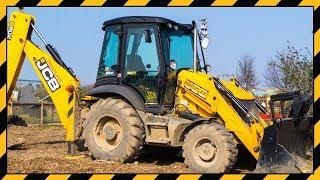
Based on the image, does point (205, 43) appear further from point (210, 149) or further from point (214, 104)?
point (210, 149)

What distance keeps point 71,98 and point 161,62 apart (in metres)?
2.14

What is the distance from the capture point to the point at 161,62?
881cm

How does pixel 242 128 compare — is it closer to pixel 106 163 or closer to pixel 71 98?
pixel 106 163

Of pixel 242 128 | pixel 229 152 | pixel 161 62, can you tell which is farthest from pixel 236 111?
pixel 161 62

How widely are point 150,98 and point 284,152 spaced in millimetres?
2807

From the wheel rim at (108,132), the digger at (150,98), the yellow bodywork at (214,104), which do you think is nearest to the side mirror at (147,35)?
the digger at (150,98)

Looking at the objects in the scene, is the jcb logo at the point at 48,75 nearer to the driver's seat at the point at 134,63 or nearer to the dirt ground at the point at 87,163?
the dirt ground at the point at 87,163

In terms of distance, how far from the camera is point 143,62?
9023 mm

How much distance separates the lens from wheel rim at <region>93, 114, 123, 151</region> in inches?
357

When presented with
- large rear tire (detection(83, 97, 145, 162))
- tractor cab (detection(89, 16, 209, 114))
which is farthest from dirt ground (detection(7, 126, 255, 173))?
tractor cab (detection(89, 16, 209, 114))

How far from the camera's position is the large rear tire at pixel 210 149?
766 cm

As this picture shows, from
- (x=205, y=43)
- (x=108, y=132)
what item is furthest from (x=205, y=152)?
(x=205, y=43)

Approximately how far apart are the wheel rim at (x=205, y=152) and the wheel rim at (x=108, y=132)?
166cm

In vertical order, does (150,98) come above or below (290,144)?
above
